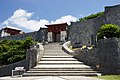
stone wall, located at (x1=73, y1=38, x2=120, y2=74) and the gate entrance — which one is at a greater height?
the gate entrance

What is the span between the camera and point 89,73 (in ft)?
40.0

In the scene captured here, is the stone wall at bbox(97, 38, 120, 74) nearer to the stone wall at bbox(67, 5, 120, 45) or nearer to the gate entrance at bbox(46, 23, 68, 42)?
the stone wall at bbox(67, 5, 120, 45)

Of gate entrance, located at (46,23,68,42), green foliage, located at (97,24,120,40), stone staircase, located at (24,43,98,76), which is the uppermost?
Answer: gate entrance, located at (46,23,68,42)

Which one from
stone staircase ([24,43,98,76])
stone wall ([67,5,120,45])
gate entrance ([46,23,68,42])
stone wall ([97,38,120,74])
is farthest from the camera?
gate entrance ([46,23,68,42])

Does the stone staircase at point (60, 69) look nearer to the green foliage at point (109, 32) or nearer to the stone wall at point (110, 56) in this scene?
the stone wall at point (110, 56)

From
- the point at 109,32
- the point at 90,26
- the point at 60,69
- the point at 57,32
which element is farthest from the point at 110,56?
the point at 57,32

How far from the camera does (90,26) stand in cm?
2673

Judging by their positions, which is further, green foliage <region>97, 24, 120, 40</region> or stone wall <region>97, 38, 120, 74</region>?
green foliage <region>97, 24, 120, 40</region>

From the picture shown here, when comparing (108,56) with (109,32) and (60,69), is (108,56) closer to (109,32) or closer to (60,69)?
(109,32)

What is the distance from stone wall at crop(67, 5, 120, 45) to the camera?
2332 cm

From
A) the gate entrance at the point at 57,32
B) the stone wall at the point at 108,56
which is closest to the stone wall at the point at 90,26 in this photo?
the gate entrance at the point at 57,32

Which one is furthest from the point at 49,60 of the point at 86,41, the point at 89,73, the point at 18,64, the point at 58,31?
the point at 58,31

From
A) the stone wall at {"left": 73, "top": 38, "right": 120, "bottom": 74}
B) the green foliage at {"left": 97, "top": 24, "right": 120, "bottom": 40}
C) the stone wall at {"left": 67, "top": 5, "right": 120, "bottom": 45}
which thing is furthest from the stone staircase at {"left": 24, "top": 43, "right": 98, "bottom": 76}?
the stone wall at {"left": 67, "top": 5, "right": 120, "bottom": 45}

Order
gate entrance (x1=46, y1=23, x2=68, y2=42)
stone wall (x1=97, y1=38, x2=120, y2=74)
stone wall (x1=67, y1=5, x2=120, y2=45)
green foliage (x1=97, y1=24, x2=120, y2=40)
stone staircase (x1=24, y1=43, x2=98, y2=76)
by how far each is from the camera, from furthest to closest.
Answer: gate entrance (x1=46, y1=23, x2=68, y2=42) → stone wall (x1=67, y1=5, x2=120, y2=45) → green foliage (x1=97, y1=24, x2=120, y2=40) → stone wall (x1=97, y1=38, x2=120, y2=74) → stone staircase (x1=24, y1=43, x2=98, y2=76)
